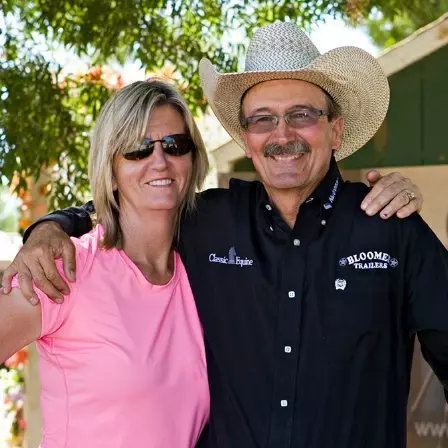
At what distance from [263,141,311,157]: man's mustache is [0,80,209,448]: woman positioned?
1.30 ft

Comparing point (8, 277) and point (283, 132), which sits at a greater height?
point (283, 132)

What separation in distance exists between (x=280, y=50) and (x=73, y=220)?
0.97m

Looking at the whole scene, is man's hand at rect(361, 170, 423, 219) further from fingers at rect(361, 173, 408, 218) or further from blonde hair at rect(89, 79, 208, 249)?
blonde hair at rect(89, 79, 208, 249)

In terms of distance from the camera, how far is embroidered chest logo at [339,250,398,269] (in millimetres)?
3203

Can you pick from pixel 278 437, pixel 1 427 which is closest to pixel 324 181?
pixel 278 437

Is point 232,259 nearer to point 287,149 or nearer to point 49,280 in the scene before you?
point 287,149

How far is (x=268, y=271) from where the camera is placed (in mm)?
3330

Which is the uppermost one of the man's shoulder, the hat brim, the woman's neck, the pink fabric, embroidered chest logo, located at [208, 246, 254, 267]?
the hat brim

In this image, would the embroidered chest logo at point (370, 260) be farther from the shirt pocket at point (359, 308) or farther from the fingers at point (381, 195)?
the fingers at point (381, 195)

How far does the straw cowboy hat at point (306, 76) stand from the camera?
11.3ft

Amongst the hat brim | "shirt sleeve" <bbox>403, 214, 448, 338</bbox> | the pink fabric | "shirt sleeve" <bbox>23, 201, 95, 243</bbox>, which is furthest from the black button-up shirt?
"shirt sleeve" <bbox>23, 201, 95, 243</bbox>

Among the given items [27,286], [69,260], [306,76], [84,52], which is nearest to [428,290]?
[306,76]

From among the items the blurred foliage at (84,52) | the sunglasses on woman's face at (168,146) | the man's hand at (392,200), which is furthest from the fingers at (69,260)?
the blurred foliage at (84,52)

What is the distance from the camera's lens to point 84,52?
17.8ft
